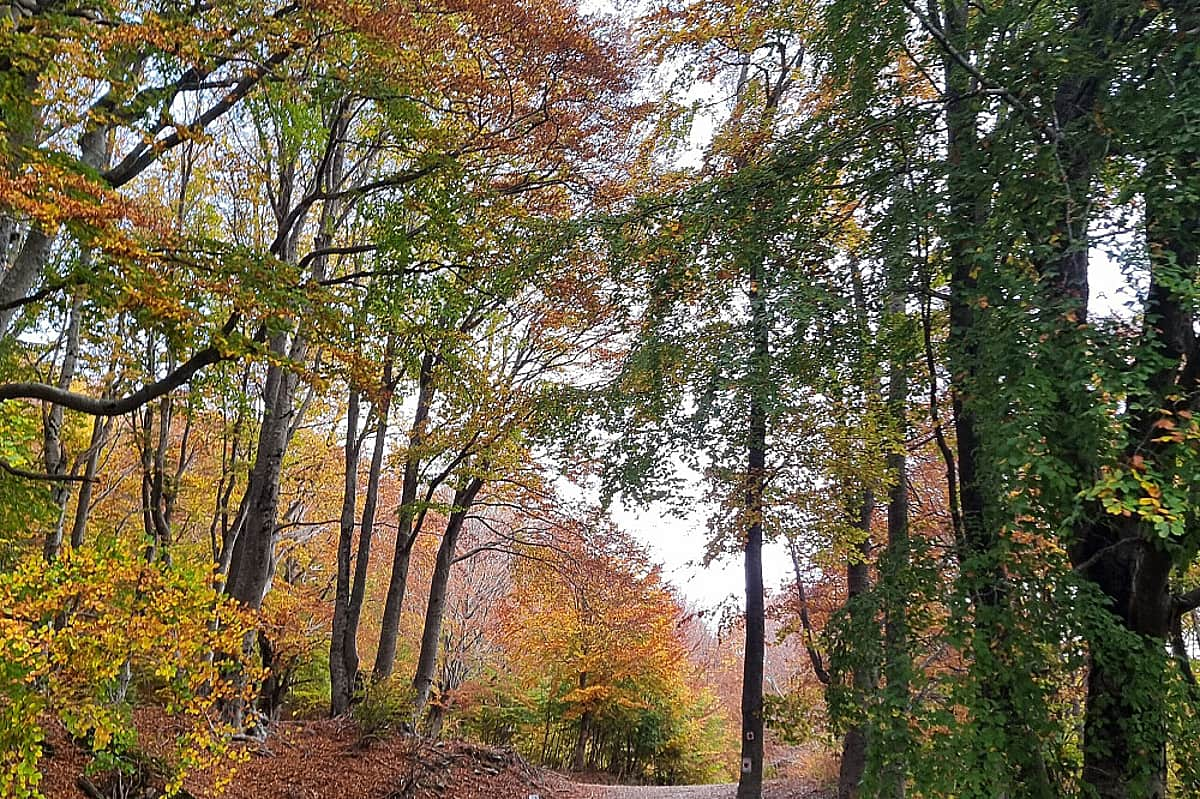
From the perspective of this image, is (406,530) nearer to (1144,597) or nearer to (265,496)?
(265,496)

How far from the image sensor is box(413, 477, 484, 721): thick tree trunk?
10.4 metres

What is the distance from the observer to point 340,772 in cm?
791

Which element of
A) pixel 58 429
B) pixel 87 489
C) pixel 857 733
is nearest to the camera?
pixel 857 733

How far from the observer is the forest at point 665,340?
3.00 meters

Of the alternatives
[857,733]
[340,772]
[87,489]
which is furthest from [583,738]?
[87,489]

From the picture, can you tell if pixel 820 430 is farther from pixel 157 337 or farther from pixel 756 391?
pixel 157 337

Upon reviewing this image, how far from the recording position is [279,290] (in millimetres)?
4703

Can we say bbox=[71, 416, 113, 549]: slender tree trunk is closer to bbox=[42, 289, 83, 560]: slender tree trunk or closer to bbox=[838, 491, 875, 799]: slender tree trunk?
bbox=[42, 289, 83, 560]: slender tree trunk

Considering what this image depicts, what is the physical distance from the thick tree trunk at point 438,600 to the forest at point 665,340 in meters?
0.08

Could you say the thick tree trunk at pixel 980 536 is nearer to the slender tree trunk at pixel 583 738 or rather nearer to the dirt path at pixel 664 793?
the dirt path at pixel 664 793

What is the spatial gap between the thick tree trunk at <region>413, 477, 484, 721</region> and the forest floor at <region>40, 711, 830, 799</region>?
0.97 m

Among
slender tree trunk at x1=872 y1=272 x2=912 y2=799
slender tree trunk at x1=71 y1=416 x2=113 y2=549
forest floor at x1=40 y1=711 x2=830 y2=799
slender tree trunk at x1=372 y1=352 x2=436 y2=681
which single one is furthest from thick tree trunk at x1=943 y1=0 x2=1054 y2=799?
slender tree trunk at x1=71 y1=416 x2=113 y2=549

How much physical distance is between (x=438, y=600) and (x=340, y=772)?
3269mm

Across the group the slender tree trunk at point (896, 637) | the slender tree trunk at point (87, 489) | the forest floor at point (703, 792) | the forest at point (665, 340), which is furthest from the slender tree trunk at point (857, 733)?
the slender tree trunk at point (87, 489)
